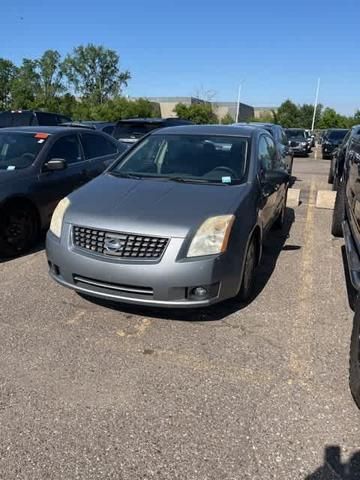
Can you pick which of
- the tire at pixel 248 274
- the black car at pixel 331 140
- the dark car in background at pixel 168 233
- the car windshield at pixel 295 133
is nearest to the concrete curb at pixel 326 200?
the dark car in background at pixel 168 233

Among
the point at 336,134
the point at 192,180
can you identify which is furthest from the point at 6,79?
the point at 192,180

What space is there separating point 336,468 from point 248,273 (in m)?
2.00

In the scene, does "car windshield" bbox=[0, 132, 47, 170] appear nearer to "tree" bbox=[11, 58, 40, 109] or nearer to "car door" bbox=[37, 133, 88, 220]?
"car door" bbox=[37, 133, 88, 220]

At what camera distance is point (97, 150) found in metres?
7.12

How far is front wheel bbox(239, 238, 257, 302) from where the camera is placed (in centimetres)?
401

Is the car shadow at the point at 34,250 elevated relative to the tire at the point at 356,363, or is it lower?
lower

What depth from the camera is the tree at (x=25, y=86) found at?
63.4 m

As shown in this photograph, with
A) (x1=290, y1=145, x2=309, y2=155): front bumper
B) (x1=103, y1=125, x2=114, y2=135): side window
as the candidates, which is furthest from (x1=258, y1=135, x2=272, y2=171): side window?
(x1=290, y1=145, x2=309, y2=155): front bumper

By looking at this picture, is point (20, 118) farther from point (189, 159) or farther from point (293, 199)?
point (189, 159)

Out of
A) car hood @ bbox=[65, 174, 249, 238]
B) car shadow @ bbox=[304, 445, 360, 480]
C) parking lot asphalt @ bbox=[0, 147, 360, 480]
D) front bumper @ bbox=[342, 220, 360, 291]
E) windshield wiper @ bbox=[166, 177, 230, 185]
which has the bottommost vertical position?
parking lot asphalt @ bbox=[0, 147, 360, 480]

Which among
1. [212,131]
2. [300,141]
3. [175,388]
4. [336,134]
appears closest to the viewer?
[175,388]

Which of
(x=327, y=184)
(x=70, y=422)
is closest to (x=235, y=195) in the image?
(x=70, y=422)

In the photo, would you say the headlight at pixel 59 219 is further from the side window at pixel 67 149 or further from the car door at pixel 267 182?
the side window at pixel 67 149

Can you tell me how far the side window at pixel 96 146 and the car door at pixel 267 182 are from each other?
9.17 feet
